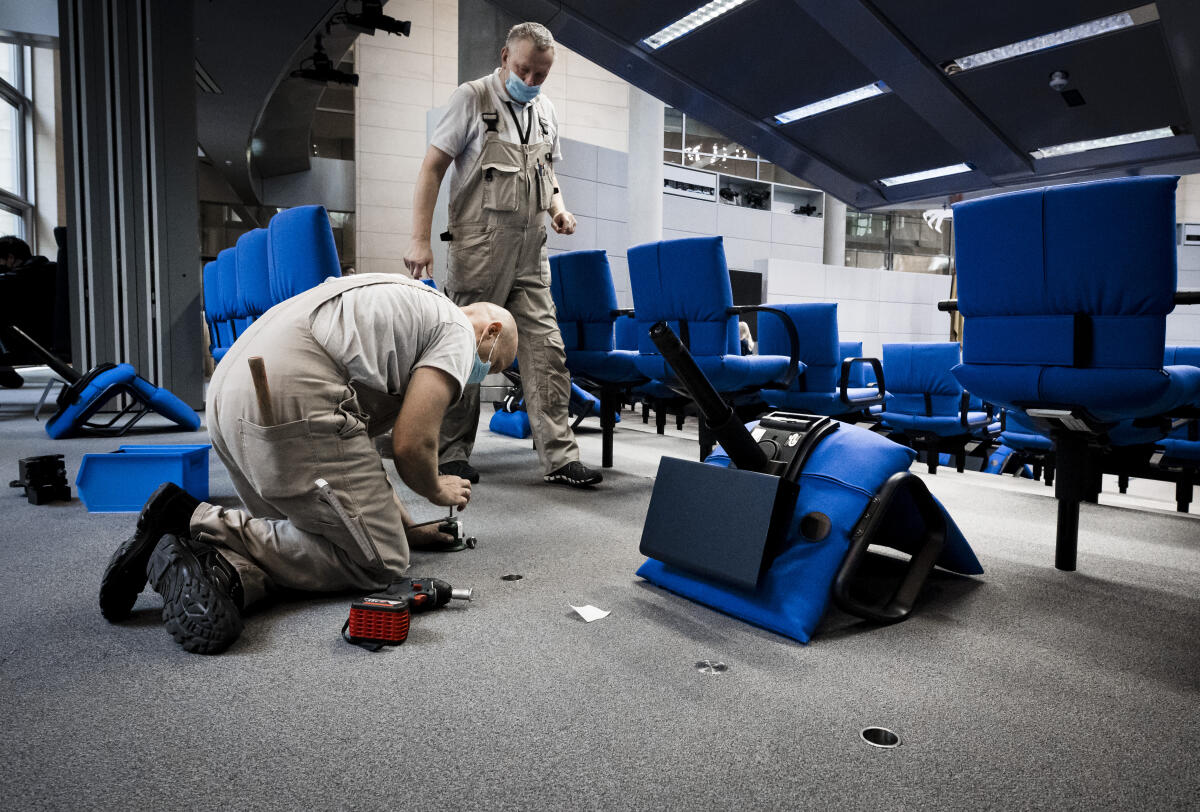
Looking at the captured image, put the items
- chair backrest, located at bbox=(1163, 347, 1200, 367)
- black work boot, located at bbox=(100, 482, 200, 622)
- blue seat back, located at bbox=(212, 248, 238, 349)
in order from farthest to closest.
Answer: blue seat back, located at bbox=(212, 248, 238, 349) → chair backrest, located at bbox=(1163, 347, 1200, 367) → black work boot, located at bbox=(100, 482, 200, 622)

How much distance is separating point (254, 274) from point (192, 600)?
7.39ft

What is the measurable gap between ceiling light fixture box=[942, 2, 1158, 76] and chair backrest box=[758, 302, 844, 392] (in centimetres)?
313

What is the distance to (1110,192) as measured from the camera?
147cm

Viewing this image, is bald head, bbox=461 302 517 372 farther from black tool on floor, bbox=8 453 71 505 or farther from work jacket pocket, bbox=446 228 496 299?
black tool on floor, bbox=8 453 71 505

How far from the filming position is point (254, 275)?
3014 mm

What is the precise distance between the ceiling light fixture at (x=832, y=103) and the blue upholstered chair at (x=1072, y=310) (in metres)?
5.39

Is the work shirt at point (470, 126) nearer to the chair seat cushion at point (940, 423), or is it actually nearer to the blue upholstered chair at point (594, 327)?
the blue upholstered chair at point (594, 327)

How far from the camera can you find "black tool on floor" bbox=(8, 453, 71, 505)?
2.10m

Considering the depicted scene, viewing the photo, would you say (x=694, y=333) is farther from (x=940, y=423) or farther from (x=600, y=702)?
(x=940, y=423)

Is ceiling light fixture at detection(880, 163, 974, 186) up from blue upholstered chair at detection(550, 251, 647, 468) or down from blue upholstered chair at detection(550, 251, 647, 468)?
up

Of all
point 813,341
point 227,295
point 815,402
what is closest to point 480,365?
point 227,295

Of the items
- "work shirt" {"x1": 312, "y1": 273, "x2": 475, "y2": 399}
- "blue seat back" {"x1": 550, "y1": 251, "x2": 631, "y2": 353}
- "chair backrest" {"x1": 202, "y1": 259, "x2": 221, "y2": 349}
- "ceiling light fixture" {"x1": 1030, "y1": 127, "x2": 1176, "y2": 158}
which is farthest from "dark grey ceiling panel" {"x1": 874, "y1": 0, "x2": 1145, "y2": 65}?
"work shirt" {"x1": 312, "y1": 273, "x2": 475, "y2": 399}

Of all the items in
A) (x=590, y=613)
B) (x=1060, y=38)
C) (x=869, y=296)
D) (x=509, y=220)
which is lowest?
(x=590, y=613)

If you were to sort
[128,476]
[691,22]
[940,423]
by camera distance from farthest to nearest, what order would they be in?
[691,22] → [940,423] → [128,476]
